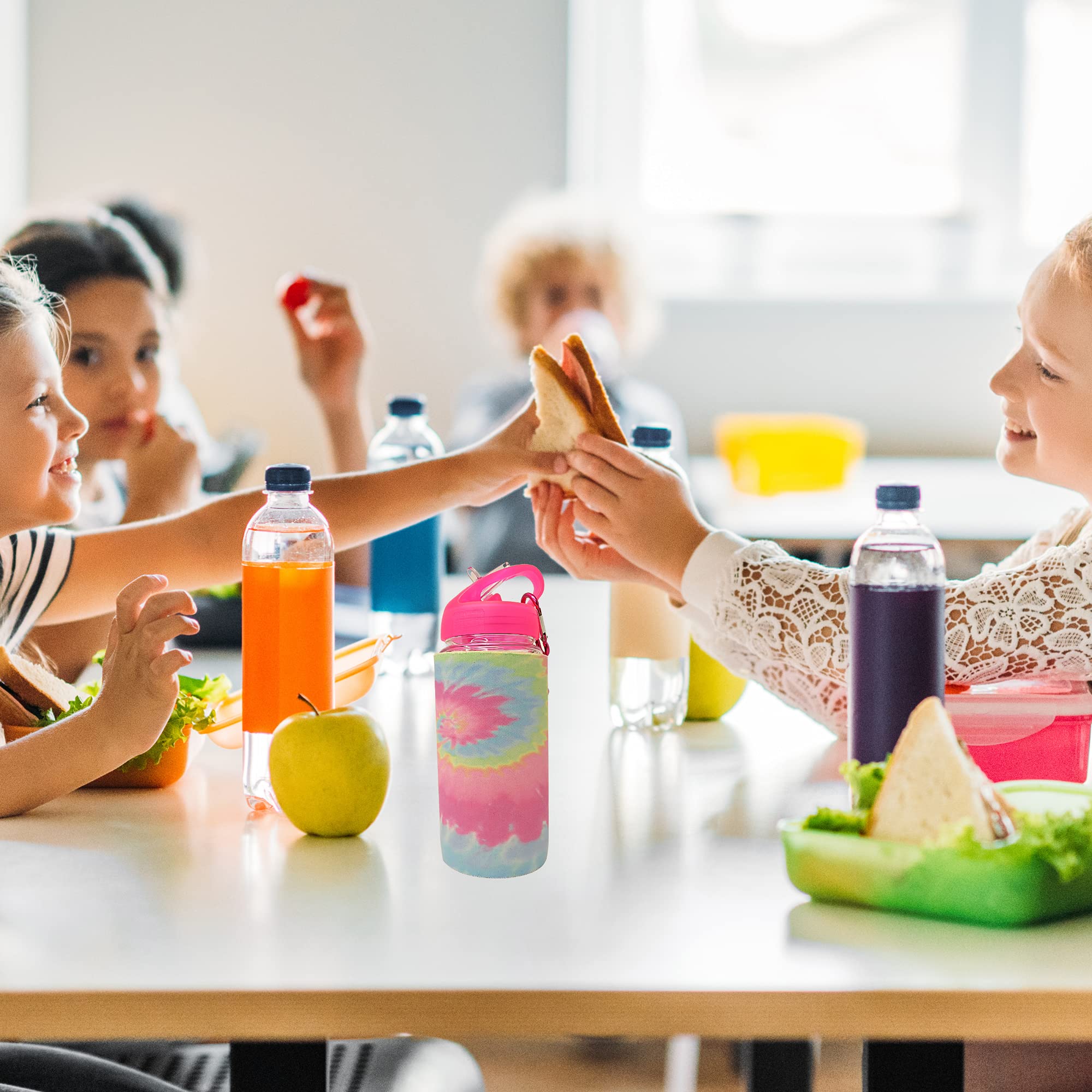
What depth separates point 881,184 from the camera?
11.6ft

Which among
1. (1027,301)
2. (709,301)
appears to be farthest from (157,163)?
(1027,301)

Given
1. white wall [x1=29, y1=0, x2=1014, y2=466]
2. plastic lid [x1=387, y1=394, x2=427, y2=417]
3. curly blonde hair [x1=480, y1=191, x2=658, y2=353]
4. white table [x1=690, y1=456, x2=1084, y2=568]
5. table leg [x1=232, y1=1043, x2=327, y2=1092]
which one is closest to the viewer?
table leg [x1=232, y1=1043, x2=327, y2=1092]

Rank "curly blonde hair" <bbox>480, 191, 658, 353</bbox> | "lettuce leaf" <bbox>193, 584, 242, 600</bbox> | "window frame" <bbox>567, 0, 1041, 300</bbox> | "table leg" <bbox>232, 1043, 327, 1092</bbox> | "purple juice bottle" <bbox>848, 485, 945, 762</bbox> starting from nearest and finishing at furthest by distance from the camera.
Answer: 1. "table leg" <bbox>232, 1043, 327, 1092</bbox>
2. "purple juice bottle" <bbox>848, 485, 945, 762</bbox>
3. "lettuce leaf" <bbox>193, 584, 242, 600</bbox>
4. "curly blonde hair" <bbox>480, 191, 658, 353</bbox>
5. "window frame" <bbox>567, 0, 1041, 300</bbox>

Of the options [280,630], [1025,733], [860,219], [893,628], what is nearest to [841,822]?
[893,628]

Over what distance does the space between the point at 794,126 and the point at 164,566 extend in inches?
108

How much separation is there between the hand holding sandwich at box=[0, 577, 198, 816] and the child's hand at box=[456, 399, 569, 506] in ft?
1.21

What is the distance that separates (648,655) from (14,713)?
51cm

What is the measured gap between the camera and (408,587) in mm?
1410

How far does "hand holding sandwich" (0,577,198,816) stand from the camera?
0.85m

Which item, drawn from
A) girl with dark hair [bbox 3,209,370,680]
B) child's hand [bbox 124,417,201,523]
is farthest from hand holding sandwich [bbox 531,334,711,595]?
child's hand [bbox 124,417,201,523]

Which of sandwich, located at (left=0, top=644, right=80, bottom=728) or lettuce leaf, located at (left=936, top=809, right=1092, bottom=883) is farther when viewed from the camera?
sandwich, located at (left=0, top=644, right=80, bottom=728)

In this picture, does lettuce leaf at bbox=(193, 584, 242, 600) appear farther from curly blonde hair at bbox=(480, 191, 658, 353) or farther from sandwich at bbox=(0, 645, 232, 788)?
curly blonde hair at bbox=(480, 191, 658, 353)

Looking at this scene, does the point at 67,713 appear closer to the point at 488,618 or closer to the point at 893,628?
the point at 488,618

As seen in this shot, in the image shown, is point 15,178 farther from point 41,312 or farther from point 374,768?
point 374,768
